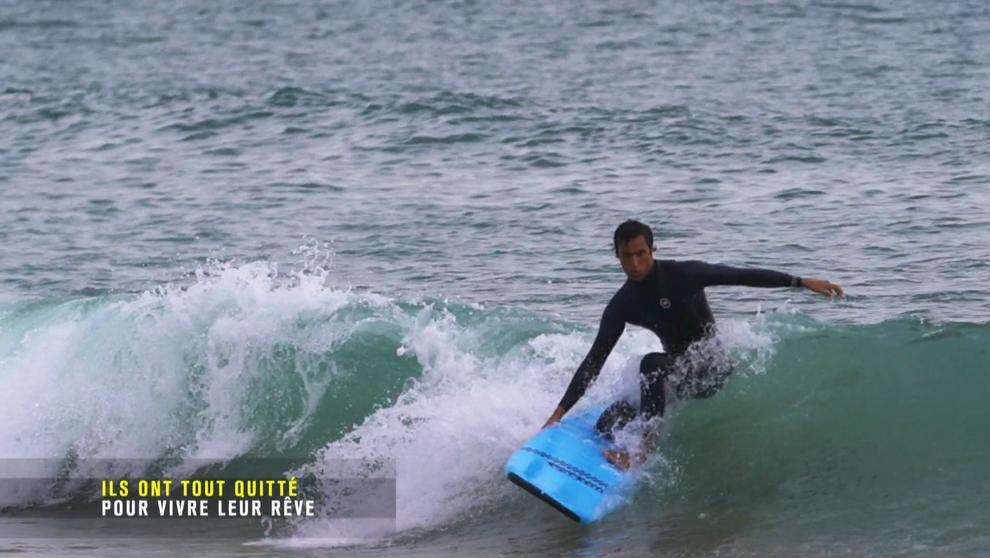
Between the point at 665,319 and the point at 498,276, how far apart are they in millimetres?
5506

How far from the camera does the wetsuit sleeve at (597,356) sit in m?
8.52

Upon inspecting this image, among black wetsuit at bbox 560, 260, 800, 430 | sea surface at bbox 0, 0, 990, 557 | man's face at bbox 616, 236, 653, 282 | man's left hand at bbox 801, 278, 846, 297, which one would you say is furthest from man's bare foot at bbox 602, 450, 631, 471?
man's left hand at bbox 801, 278, 846, 297

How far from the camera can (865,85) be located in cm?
2358

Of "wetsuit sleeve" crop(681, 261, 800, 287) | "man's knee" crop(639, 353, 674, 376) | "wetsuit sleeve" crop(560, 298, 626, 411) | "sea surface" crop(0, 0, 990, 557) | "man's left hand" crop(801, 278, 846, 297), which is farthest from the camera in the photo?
"sea surface" crop(0, 0, 990, 557)

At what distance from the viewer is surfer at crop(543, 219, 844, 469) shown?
8.40m

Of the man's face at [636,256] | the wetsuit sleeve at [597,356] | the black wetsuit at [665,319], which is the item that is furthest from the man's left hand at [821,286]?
the wetsuit sleeve at [597,356]

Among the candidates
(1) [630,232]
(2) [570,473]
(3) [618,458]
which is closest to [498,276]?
(3) [618,458]

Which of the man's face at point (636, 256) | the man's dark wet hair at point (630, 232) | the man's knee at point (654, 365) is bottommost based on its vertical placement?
the man's knee at point (654, 365)

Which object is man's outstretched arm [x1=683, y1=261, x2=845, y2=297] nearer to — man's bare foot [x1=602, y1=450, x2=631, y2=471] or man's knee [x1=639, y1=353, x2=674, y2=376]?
man's knee [x1=639, y1=353, x2=674, y2=376]

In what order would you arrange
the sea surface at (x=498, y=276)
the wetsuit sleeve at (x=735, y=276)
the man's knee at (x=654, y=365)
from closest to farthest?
the wetsuit sleeve at (x=735, y=276)
the man's knee at (x=654, y=365)
the sea surface at (x=498, y=276)

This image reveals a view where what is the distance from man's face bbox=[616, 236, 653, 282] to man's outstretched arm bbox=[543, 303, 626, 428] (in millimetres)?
309

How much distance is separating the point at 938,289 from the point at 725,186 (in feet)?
15.8

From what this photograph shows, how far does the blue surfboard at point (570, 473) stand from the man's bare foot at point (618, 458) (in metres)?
0.02

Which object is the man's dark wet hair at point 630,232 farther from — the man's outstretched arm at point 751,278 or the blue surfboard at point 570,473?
the blue surfboard at point 570,473
